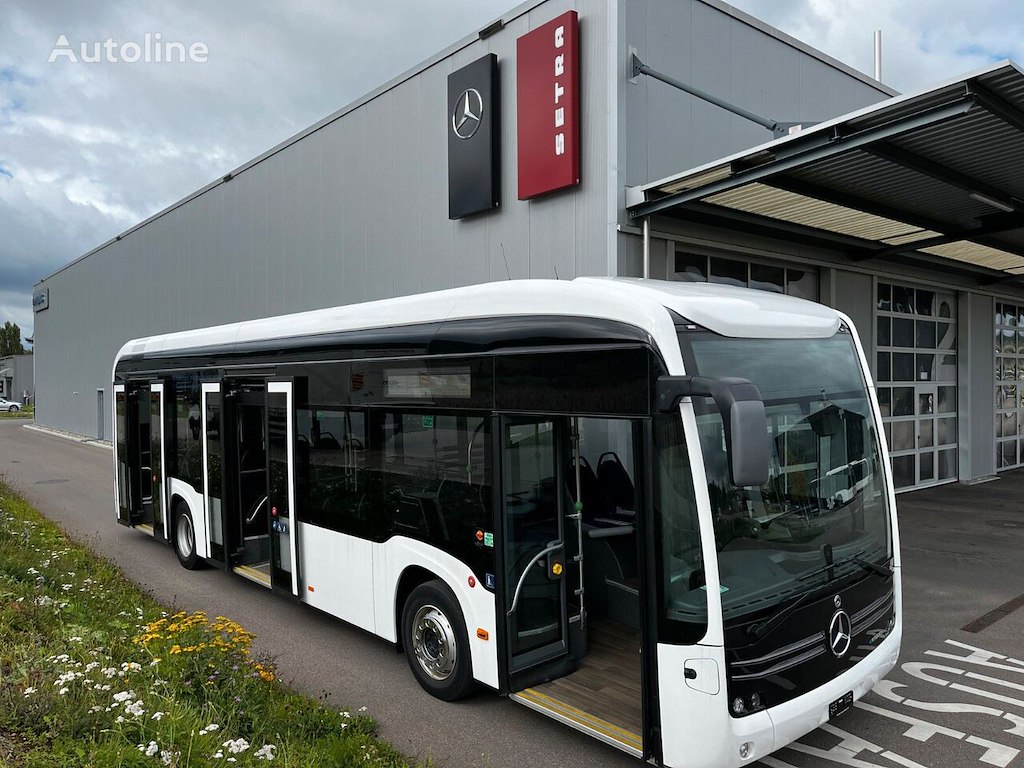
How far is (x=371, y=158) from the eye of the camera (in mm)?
13938

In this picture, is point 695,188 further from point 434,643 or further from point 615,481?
point 434,643

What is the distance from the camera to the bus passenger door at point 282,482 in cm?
696

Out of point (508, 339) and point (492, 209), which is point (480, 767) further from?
point (492, 209)

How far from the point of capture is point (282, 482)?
713cm

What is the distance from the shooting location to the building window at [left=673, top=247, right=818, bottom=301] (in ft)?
33.7

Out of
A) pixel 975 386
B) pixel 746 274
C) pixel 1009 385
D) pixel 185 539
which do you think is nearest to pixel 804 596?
pixel 185 539

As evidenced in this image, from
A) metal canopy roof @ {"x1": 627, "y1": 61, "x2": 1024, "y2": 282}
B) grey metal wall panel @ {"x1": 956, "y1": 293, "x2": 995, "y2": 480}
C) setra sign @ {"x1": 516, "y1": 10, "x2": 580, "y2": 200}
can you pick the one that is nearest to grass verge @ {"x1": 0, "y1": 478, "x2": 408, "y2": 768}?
metal canopy roof @ {"x1": 627, "y1": 61, "x2": 1024, "y2": 282}

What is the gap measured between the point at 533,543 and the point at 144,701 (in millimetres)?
2431

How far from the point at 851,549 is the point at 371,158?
11.7 meters

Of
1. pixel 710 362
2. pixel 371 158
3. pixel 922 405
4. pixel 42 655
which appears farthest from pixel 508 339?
pixel 922 405

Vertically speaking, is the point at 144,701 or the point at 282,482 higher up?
the point at 282,482

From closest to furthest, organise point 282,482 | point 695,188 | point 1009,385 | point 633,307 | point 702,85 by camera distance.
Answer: point 633,307
point 282,482
point 695,188
point 702,85
point 1009,385

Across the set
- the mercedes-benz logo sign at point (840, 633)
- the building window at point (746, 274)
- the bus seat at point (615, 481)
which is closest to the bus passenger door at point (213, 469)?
the bus seat at point (615, 481)

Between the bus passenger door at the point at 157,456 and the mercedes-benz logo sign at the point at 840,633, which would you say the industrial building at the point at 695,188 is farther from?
the mercedes-benz logo sign at the point at 840,633
